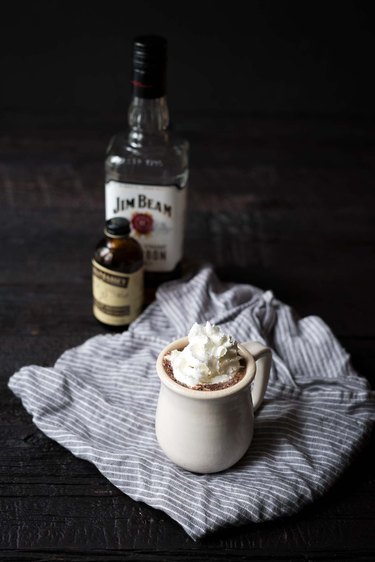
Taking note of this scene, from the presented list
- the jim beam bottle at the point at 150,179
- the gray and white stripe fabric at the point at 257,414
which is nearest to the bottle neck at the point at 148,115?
the jim beam bottle at the point at 150,179

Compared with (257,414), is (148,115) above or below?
above

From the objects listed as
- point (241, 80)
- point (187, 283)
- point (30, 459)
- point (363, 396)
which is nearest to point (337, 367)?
point (363, 396)

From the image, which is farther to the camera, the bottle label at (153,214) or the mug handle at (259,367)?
the bottle label at (153,214)

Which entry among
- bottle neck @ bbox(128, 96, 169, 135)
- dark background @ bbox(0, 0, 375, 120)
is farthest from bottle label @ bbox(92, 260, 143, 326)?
dark background @ bbox(0, 0, 375, 120)

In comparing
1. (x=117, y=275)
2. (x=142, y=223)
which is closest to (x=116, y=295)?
(x=117, y=275)

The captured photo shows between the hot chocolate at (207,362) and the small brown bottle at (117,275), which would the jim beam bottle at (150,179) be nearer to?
the small brown bottle at (117,275)

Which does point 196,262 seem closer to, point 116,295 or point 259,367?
point 116,295

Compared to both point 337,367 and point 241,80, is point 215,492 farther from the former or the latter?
point 241,80
